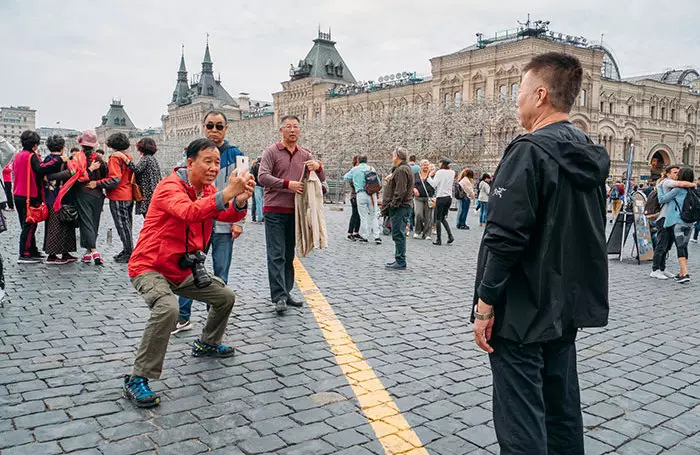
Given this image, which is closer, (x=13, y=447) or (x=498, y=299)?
(x=498, y=299)

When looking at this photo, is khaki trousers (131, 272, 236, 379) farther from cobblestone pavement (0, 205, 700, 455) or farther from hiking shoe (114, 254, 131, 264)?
hiking shoe (114, 254, 131, 264)

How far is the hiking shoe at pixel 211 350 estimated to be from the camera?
481 centimetres

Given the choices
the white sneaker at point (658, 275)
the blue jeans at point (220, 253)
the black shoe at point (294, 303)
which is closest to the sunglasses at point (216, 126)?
the blue jeans at point (220, 253)

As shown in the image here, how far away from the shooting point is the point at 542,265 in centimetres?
252

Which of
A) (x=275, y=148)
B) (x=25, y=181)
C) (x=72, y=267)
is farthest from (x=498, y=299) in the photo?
(x=25, y=181)

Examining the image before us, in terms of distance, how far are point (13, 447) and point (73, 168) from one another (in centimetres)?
676

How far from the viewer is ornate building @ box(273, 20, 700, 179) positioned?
49938 mm

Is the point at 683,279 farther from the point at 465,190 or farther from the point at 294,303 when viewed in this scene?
the point at 465,190

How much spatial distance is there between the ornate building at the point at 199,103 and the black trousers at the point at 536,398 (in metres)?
104

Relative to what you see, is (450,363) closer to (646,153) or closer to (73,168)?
(73,168)

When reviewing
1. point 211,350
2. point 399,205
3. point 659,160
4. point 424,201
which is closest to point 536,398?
point 211,350

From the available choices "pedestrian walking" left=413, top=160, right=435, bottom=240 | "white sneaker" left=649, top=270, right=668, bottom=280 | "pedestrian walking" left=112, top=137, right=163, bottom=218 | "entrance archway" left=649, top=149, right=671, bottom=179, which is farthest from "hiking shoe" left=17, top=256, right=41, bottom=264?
"entrance archway" left=649, top=149, right=671, bottom=179

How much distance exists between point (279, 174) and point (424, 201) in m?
7.96

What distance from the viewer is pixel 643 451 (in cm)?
339
